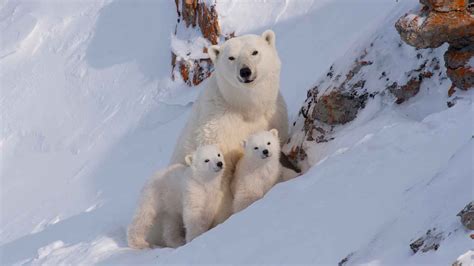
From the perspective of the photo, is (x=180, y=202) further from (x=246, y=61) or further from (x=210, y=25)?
(x=210, y=25)

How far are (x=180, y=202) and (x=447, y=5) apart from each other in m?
3.65

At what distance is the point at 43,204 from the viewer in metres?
15.2

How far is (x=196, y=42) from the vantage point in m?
16.0

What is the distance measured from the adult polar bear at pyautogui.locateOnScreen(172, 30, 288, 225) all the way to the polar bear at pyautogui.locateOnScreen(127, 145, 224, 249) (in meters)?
0.23

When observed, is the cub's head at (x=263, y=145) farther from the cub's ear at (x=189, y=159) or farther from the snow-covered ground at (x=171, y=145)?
the cub's ear at (x=189, y=159)

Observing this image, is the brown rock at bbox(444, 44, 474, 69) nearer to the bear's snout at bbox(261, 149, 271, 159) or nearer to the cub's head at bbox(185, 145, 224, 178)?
the bear's snout at bbox(261, 149, 271, 159)

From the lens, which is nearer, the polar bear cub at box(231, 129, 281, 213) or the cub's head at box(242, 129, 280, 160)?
the cub's head at box(242, 129, 280, 160)

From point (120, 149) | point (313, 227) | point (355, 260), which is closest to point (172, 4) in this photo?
point (120, 149)

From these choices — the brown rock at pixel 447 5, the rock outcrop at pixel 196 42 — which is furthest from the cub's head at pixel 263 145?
the rock outcrop at pixel 196 42

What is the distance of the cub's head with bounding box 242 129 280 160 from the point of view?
823 cm

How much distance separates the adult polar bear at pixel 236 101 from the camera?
8.64 metres

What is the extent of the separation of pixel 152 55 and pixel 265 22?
10.3 feet

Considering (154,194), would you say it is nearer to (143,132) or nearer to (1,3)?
(143,132)

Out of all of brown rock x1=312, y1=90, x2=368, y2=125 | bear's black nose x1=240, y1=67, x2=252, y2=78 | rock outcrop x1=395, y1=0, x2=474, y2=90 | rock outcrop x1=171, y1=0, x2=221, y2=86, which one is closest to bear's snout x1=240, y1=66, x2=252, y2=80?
bear's black nose x1=240, y1=67, x2=252, y2=78
